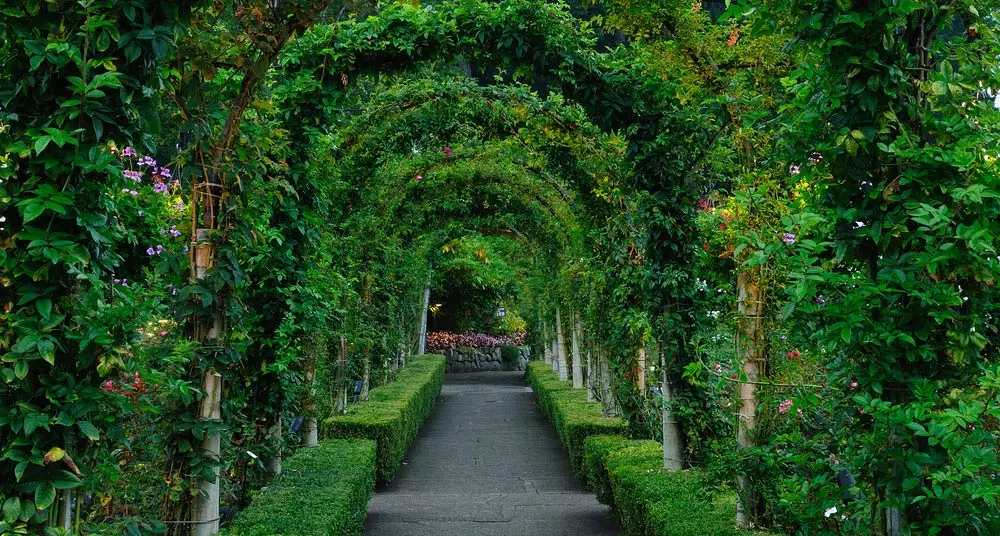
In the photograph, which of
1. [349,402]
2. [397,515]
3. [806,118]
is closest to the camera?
[806,118]

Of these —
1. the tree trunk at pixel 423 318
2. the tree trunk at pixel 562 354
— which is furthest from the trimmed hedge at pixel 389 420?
the tree trunk at pixel 423 318

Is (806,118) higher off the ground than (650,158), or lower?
lower

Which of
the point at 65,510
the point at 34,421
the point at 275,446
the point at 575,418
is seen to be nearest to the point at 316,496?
the point at 275,446

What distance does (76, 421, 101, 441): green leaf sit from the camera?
2.40 metres

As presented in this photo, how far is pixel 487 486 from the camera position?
9.17 metres

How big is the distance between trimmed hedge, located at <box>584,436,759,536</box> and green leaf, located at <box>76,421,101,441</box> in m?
2.53

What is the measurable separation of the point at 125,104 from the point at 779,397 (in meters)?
2.37

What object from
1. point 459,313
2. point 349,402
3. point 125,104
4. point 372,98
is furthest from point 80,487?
point 459,313

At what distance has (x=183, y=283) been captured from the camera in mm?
3652

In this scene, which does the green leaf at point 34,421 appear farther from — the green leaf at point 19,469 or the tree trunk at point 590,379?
the tree trunk at point 590,379

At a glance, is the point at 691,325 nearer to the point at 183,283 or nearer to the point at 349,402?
the point at 183,283

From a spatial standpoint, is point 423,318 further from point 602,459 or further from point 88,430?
point 88,430

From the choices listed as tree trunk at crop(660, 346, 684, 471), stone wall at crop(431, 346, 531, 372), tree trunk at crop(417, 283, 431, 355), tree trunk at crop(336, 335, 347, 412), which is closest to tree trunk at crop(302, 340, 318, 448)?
tree trunk at crop(336, 335, 347, 412)

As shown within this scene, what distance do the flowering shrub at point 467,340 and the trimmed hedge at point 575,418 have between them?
11821mm
